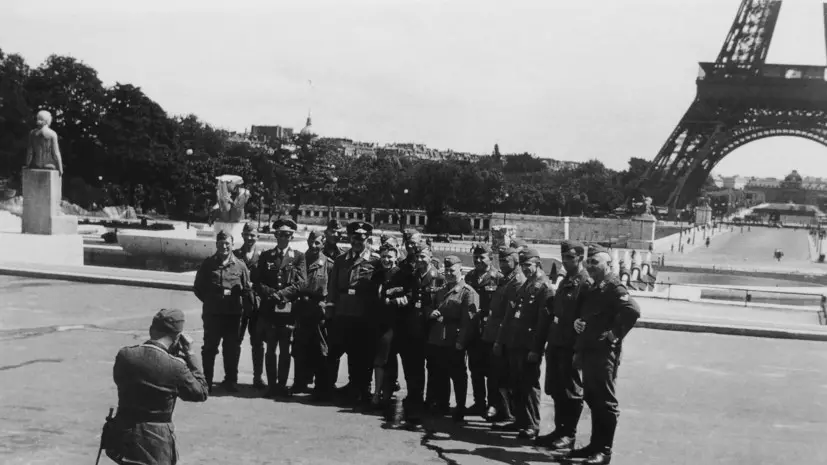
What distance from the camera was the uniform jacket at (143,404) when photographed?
480 centimetres

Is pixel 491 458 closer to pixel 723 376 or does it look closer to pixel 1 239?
pixel 723 376

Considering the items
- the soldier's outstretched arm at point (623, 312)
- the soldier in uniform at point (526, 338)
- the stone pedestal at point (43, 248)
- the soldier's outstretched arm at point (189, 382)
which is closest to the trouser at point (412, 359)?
the soldier in uniform at point (526, 338)

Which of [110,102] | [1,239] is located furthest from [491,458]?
[110,102]

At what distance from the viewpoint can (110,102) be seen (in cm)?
6306

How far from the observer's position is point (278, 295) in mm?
8922

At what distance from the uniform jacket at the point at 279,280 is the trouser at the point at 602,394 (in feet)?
10.6

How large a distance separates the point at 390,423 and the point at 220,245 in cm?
249

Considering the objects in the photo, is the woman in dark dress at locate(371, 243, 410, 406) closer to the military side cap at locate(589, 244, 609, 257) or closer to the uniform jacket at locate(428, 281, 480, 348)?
the uniform jacket at locate(428, 281, 480, 348)

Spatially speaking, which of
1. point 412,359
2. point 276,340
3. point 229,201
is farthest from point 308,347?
point 229,201

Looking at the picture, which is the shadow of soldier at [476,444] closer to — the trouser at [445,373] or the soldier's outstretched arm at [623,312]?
the trouser at [445,373]

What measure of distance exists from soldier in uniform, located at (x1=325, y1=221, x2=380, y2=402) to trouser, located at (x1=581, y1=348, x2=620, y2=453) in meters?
2.52

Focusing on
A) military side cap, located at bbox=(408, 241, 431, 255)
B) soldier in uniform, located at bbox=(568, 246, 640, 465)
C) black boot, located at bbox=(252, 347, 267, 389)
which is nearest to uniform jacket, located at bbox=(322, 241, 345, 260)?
black boot, located at bbox=(252, 347, 267, 389)

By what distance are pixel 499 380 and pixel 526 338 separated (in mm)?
736

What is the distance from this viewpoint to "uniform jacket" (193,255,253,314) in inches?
351
